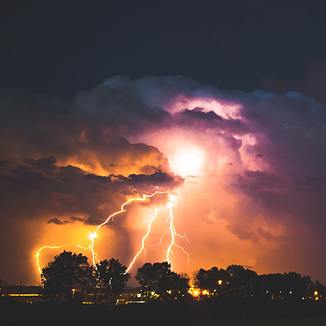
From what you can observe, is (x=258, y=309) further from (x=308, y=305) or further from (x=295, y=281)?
(x=295, y=281)

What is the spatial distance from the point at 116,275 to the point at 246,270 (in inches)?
2544

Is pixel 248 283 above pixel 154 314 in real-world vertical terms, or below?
above

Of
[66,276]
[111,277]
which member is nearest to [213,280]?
[111,277]

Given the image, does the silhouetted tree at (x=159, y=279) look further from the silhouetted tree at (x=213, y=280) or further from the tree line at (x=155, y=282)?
the silhouetted tree at (x=213, y=280)

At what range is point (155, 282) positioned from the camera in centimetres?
10731

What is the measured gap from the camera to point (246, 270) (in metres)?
145

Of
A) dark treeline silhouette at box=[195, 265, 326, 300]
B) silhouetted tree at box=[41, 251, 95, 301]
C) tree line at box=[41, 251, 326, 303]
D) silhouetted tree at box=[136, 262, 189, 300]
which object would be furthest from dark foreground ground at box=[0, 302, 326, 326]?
dark treeline silhouette at box=[195, 265, 326, 300]

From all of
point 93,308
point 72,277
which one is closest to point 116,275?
point 72,277

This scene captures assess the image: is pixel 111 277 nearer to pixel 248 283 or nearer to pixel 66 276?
pixel 66 276

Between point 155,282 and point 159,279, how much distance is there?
310 cm

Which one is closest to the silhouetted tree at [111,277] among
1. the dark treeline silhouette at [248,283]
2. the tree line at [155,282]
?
the tree line at [155,282]

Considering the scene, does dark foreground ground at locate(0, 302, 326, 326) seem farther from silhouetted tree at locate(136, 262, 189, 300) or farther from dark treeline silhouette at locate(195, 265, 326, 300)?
dark treeline silhouette at locate(195, 265, 326, 300)

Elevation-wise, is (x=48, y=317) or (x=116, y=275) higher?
(x=116, y=275)

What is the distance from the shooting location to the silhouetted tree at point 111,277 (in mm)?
88875
